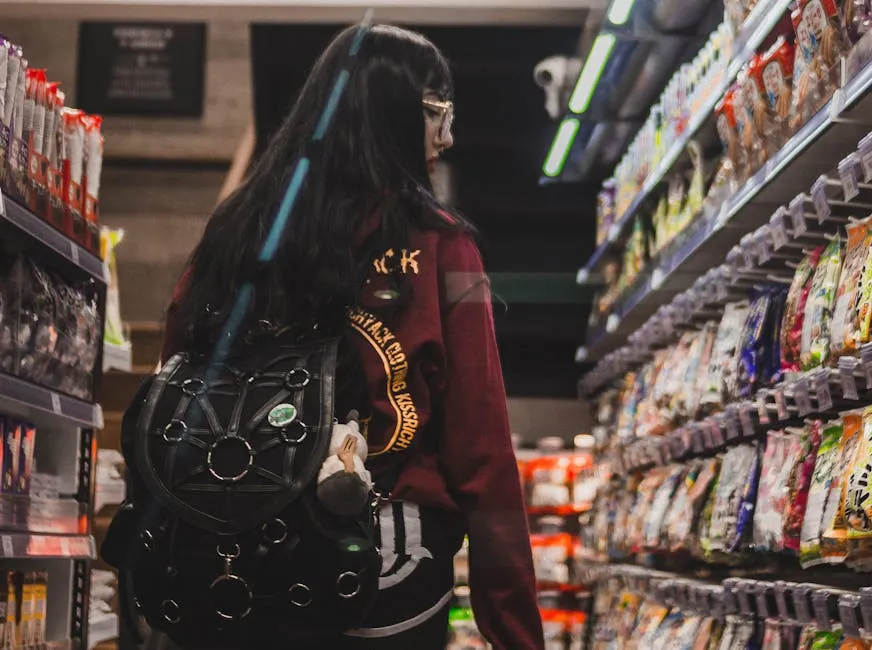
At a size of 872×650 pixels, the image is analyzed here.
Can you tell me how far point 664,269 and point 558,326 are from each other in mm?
2990

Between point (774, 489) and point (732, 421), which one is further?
point (732, 421)

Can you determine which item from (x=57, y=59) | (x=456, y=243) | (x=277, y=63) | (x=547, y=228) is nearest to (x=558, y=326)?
(x=547, y=228)

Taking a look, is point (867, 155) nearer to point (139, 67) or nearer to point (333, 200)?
point (333, 200)

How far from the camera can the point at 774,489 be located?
2656 mm

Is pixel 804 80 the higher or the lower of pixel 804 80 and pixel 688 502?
the higher

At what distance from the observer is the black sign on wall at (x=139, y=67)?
7488 millimetres

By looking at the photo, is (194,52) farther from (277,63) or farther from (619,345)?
(619,345)

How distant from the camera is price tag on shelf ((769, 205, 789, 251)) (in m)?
2.60

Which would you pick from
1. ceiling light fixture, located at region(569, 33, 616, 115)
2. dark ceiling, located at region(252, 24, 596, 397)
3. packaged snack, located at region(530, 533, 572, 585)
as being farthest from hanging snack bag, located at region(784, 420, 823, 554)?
dark ceiling, located at region(252, 24, 596, 397)

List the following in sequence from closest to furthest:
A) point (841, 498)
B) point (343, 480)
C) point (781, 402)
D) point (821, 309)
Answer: point (343, 480), point (841, 498), point (821, 309), point (781, 402)

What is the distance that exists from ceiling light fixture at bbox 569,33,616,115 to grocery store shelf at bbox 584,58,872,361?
0.78 meters

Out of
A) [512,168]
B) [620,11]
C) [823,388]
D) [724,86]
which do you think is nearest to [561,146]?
[620,11]

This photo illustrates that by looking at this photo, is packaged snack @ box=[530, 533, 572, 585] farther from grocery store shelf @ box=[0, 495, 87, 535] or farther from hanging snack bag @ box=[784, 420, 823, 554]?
hanging snack bag @ box=[784, 420, 823, 554]

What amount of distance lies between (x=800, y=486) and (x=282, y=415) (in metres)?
1.27
